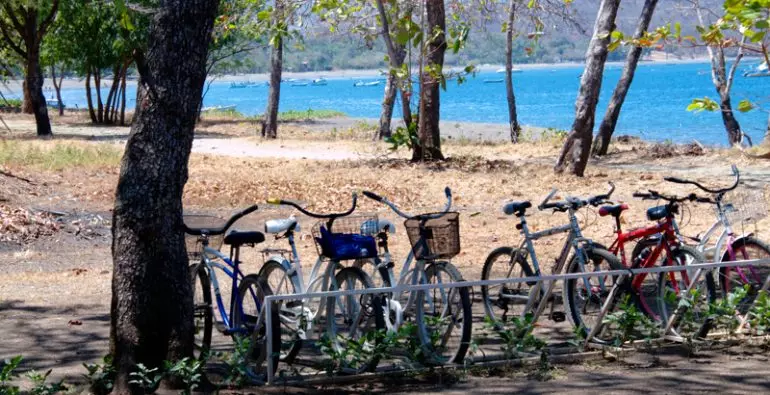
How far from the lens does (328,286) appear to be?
6.46m

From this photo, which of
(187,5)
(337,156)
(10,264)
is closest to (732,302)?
(187,5)

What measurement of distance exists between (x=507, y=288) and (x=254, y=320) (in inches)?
85.6

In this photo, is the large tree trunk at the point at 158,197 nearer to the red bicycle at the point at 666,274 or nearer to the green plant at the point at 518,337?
the green plant at the point at 518,337

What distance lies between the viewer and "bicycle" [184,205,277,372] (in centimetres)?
628

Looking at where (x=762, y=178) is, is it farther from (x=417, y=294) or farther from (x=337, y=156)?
(x=417, y=294)

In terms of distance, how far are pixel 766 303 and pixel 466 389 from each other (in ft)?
7.13

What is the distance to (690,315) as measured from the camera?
661 centimetres

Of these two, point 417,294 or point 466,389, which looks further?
point 417,294

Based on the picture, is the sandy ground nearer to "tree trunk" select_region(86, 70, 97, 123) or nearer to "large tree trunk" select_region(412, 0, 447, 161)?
"large tree trunk" select_region(412, 0, 447, 161)

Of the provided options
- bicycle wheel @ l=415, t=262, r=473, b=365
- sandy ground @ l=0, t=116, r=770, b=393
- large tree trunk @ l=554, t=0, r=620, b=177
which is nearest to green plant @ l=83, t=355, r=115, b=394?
sandy ground @ l=0, t=116, r=770, b=393

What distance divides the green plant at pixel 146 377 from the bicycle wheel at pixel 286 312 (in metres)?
0.80

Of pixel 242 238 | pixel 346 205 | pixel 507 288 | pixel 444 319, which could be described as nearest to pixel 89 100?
pixel 346 205

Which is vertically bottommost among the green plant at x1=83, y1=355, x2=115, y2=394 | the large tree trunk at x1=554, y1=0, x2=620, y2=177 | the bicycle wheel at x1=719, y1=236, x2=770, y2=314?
the green plant at x1=83, y1=355, x2=115, y2=394

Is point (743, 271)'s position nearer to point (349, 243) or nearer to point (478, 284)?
point (478, 284)
